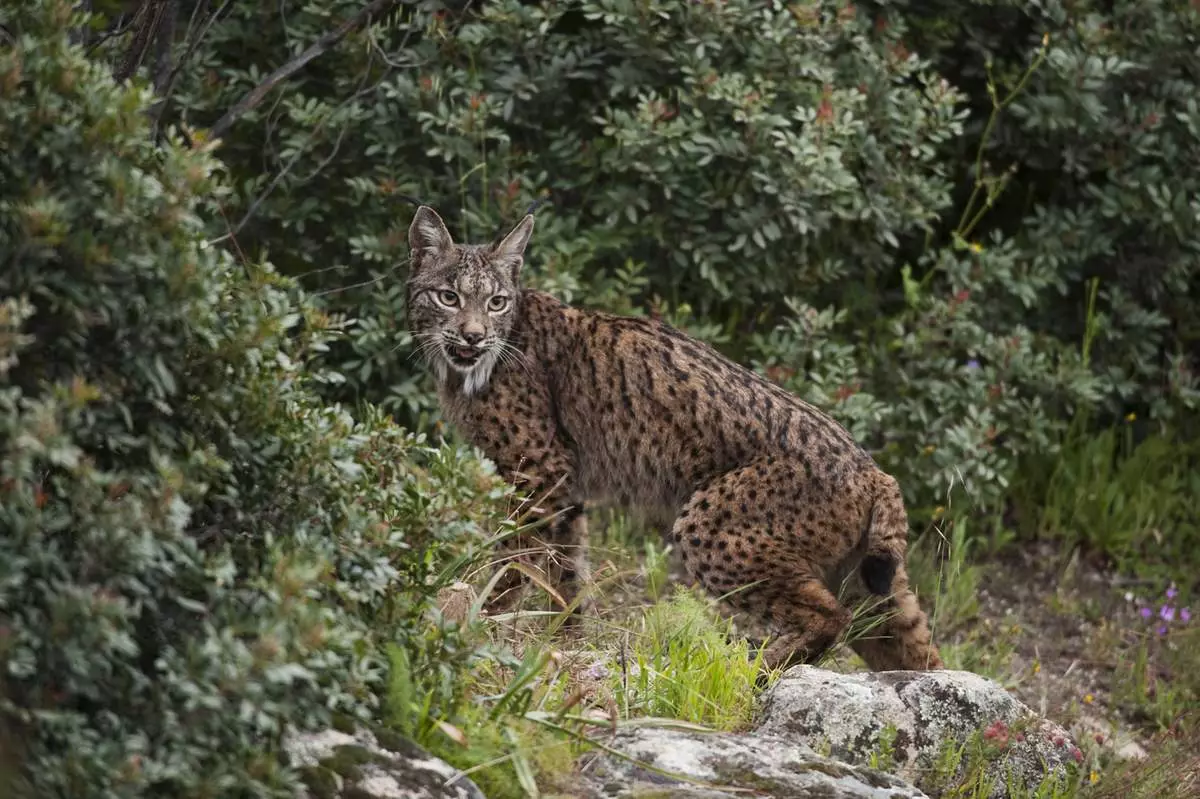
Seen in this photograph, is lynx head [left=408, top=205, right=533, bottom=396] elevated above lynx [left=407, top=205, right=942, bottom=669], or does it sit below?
above

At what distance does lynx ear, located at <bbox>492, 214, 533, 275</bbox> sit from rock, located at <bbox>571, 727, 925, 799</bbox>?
2.45 m

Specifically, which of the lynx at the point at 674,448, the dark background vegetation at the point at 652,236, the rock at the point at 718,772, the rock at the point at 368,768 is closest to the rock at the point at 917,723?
the rock at the point at 718,772

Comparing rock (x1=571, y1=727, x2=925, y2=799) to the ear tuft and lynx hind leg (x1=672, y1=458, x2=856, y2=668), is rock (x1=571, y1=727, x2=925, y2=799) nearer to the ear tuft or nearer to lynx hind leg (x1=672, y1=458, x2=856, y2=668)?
lynx hind leg (x1=672, y1=458, x2=856, y2=668)

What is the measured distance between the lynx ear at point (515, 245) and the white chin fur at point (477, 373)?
0.37 meters

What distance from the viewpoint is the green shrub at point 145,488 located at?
2873 mm

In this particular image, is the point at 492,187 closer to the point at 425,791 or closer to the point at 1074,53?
the point at 1074,53

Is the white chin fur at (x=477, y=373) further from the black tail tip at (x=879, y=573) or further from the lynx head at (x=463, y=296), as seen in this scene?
the black tail tip at (x=879, y=573)

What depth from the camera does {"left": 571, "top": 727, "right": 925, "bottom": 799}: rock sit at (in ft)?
12.3

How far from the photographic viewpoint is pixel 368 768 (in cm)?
345

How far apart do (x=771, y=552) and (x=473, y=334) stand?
4.46 feet

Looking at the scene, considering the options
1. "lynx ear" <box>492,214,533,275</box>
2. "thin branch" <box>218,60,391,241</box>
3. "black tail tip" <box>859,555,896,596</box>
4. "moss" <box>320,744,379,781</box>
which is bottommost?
"black tail tip" <box>859,555,896,596</box>

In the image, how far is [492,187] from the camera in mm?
6883

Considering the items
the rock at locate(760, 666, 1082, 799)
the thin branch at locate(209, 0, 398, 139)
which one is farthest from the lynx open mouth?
the rock at locate(760, 666, 1082, 799)

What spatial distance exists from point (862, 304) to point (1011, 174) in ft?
3.55
